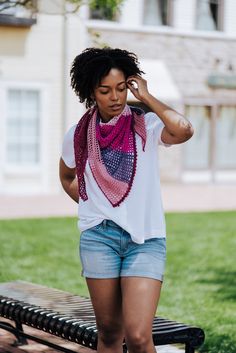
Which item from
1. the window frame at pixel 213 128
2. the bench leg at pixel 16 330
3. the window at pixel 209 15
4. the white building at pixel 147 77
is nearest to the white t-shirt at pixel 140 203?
the bench leg at pixel 16 330

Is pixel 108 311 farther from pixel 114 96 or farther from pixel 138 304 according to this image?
pixel 114 96

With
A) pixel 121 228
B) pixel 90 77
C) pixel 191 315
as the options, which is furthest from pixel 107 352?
pixel 191 315

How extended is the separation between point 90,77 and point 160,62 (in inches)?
915

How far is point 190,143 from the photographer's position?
28.6m

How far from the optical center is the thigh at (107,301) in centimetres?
443

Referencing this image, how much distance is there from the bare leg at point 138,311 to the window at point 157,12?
77.5 ft

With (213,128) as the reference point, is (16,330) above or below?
below

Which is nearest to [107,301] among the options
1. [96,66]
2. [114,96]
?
[114,96]

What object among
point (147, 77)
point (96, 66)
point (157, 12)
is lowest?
point (96, 66)

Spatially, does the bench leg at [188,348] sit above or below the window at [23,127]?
below

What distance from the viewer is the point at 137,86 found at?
14.7 feet

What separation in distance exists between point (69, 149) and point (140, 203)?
56 centimetres

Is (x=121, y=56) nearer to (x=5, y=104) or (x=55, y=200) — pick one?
(x=55, y=200)

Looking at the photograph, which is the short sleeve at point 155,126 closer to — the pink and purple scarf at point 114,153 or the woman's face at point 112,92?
the pink and purple scarf at point 114,153
